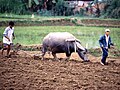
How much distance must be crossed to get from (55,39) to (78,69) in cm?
327

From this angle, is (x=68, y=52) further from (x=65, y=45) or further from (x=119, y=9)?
(x=119, y=9)

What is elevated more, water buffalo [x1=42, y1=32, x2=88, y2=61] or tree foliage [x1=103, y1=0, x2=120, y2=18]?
water buffalo [x1=42, y1=32, x2=88, y2=61]

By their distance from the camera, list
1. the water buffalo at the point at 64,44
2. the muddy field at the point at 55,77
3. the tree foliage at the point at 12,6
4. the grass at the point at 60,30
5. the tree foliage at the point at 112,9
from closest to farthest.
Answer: the muddy field at the point at 55,77 < the water buffalo at the point at 64,44 < the grass at the point at 60,30 < the tree foliage at the point at 112,9 < the tree foliage at the point at 12,6

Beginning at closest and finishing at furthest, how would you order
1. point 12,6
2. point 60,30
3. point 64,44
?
point 64,44
point 60,30
point 12,6

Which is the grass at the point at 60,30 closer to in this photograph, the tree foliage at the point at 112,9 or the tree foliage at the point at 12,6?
the tree foliage at the point at 112,9

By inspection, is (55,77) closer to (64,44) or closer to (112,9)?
(64,44)

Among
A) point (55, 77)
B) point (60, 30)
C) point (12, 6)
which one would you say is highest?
point (55, 77)

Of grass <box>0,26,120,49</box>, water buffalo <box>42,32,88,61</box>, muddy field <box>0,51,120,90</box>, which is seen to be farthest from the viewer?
grass <box>0,26,120,49</box>

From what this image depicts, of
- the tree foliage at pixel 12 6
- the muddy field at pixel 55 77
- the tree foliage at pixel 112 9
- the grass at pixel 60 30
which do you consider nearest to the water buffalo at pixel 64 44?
the muddy field at pixel 55 77

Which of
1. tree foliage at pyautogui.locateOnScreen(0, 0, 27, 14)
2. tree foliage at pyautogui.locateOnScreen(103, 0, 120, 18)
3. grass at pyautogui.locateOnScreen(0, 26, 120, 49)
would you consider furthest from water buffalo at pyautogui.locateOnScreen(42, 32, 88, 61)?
tree foliage at pyautogui.locateOnScreen(0, 0, 27, 14)

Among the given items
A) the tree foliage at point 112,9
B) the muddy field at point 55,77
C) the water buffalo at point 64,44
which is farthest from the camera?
the tree foliage at point 112,9

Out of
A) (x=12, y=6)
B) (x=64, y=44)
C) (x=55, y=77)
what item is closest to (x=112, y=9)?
(x=12, y=6)

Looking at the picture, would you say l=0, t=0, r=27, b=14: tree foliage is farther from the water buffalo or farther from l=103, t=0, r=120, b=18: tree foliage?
the water buffalo

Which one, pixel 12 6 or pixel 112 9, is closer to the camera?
pixel 12 6
